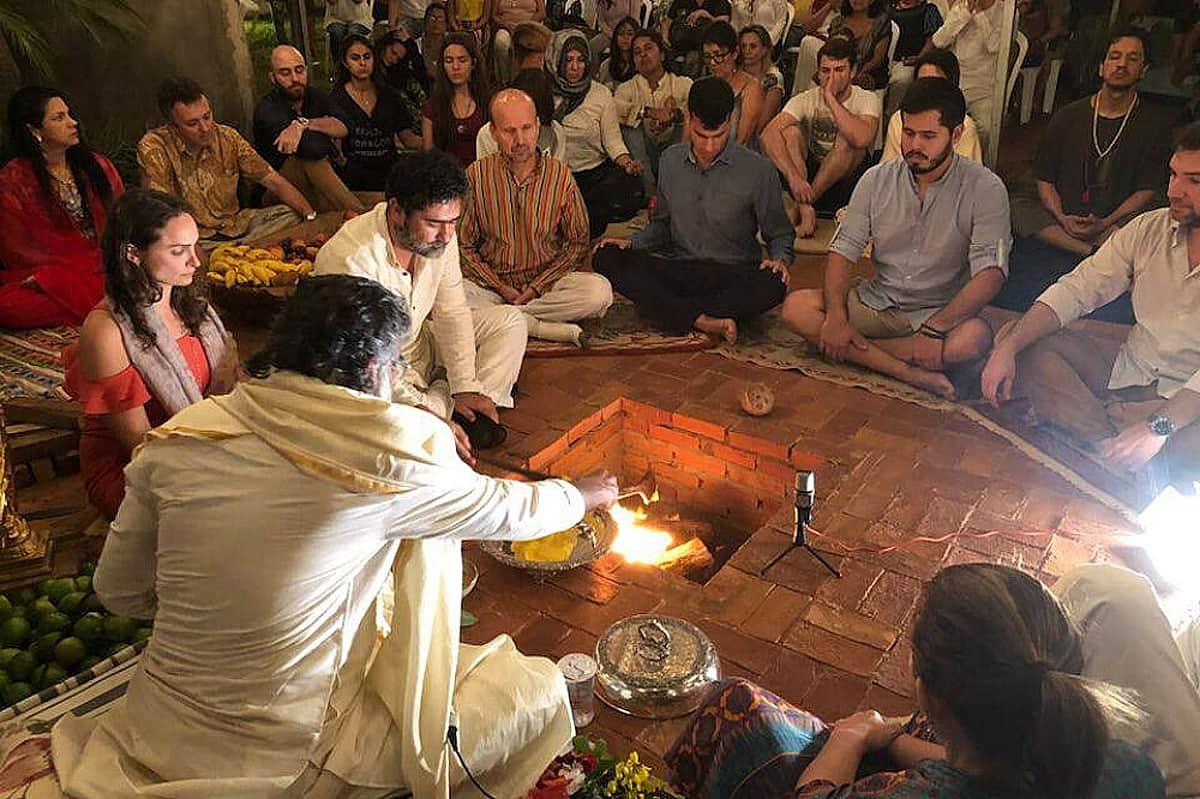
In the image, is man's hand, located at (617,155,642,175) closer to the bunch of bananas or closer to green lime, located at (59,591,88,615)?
the bunch of bananas

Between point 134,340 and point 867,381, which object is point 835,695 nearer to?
point 867,381

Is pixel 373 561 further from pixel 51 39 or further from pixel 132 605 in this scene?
pixel 51 39

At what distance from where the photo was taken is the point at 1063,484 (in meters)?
3.71

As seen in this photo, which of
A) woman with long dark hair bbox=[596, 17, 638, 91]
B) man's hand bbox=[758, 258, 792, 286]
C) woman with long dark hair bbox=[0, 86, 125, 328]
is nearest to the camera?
woman with long dark hair bbox=[0, 86, 125, 328]

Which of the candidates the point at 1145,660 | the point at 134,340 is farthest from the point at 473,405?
the point at 1145,660

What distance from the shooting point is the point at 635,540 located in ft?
12.0

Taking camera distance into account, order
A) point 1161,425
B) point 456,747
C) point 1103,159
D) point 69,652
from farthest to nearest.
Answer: point 1103,159, point 1161,425, point 69,652, point 456,747

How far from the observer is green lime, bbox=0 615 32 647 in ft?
9.59

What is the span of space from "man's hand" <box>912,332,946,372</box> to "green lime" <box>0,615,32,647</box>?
3691 millimetres

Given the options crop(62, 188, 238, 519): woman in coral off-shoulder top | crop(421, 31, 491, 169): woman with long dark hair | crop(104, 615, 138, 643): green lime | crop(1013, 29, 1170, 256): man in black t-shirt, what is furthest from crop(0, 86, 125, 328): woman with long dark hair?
crop(1013, 29, 1170, 256): man in black t-shirt

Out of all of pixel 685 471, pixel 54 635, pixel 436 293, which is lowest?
pixel 685 471

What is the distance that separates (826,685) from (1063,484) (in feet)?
4.94

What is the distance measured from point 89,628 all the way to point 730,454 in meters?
2.53

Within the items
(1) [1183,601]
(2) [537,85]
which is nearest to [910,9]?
(2) [537,85]
